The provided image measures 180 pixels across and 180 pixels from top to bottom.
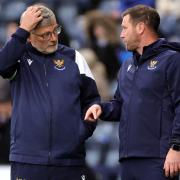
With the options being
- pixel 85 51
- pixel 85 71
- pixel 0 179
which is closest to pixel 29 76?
pixel 85 71

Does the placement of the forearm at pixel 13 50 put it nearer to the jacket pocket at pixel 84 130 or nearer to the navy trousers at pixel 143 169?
the jacket pocket at pixel 84 130

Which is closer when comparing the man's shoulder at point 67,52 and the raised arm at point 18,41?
the raised arm at point 18,41

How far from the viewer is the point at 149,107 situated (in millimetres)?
7562

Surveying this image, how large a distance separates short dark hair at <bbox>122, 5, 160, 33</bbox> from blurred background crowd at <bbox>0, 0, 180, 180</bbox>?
7.94ft

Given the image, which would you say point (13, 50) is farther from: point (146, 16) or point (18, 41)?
point (146, 16)

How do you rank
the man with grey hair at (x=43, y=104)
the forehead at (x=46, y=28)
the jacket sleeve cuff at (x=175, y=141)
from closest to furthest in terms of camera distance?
1. the jacket sleeve cuff at (x=175, y=141)
2. the man with grey hair at (x=43, y=104)
3. the forehead at (x=46, y=28)

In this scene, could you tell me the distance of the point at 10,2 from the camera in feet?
53.6

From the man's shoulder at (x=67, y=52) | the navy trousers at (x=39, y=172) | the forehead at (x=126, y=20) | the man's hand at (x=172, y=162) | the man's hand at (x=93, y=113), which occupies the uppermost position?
the forehead at (x=126, y=20)

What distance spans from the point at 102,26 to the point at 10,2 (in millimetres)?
4330

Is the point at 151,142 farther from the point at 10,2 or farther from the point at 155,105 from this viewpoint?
the point at 10,2

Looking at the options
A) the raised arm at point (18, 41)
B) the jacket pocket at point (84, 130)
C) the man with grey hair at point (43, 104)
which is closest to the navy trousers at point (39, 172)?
the man with grey hair at point (43, 104)

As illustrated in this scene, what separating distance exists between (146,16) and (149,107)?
2.65ft

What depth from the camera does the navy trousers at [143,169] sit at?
751 centimetres

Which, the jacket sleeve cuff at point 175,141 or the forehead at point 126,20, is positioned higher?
the forehead at point 126,20
